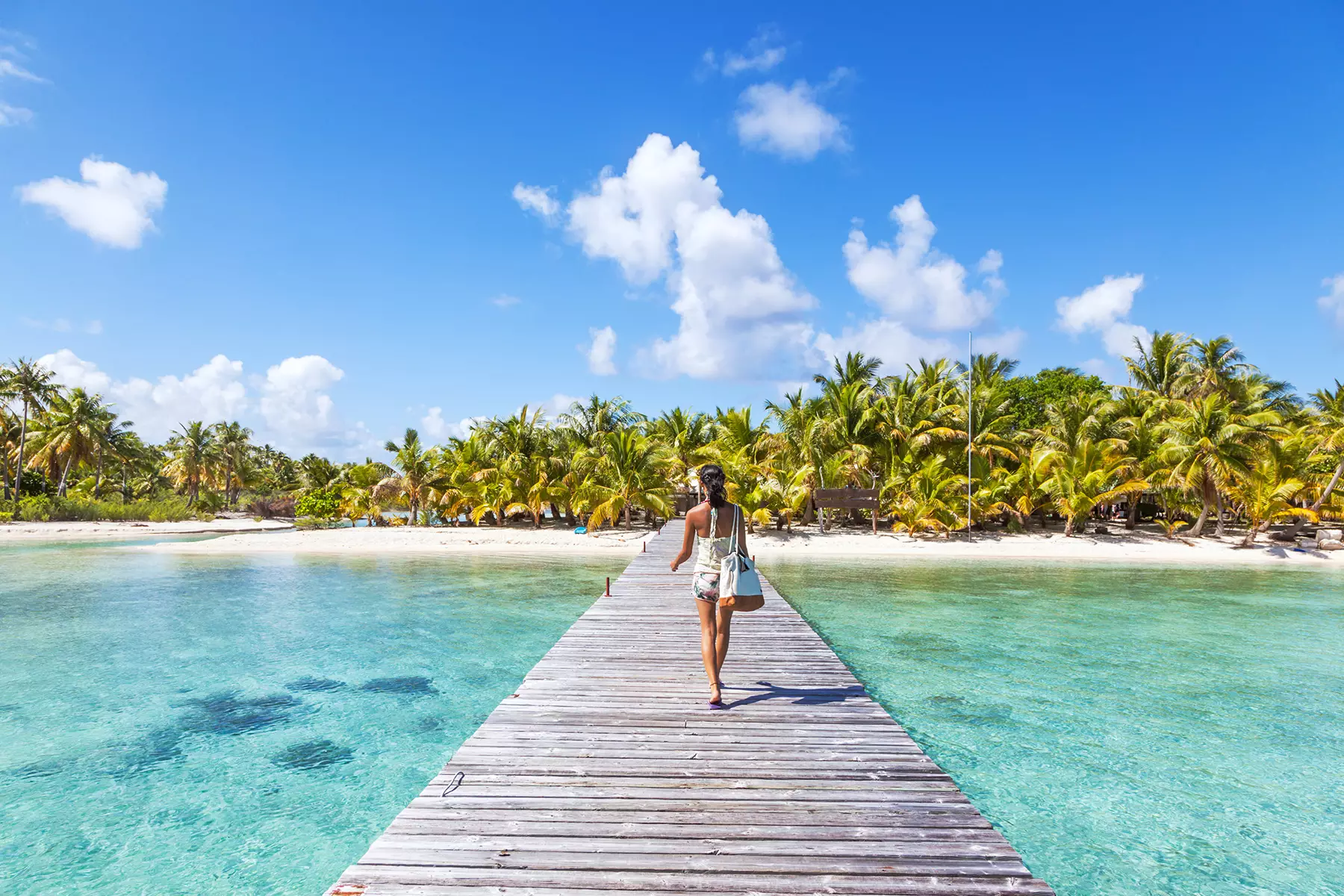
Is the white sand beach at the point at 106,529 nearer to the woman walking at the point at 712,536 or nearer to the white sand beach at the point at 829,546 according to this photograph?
the white sand beach at the point at 829,546

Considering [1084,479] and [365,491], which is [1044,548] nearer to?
[1084,479]

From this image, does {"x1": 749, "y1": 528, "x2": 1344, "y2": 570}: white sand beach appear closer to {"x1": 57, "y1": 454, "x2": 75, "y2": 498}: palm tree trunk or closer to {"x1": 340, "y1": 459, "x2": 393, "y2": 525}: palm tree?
{"x1": 340, "y1": 459, "x2": 393, "y2": 525}: palm tree

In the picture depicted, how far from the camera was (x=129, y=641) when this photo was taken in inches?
485

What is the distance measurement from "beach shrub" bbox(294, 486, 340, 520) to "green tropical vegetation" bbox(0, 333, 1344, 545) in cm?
21

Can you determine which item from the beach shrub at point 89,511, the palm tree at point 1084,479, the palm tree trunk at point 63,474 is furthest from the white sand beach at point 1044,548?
the palm tree trunk at point 63,474

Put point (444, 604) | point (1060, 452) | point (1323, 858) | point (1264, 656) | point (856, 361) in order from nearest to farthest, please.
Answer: point (1323, 858) < point (1264, 656) < point (444, 604) < point (1060, 452) < point (856, 361)

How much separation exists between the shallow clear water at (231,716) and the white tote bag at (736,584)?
A: 385cm

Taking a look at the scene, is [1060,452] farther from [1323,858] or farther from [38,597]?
[38,597]

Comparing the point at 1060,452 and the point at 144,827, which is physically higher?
the point at 1060,452

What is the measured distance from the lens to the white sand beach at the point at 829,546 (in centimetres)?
2438

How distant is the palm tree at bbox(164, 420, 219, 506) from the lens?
174 ft

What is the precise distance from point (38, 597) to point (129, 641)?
7.54 metres

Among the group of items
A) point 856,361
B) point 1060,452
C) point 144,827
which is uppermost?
point 856,361

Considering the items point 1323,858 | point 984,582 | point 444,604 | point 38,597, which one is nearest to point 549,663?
point 1323,858
